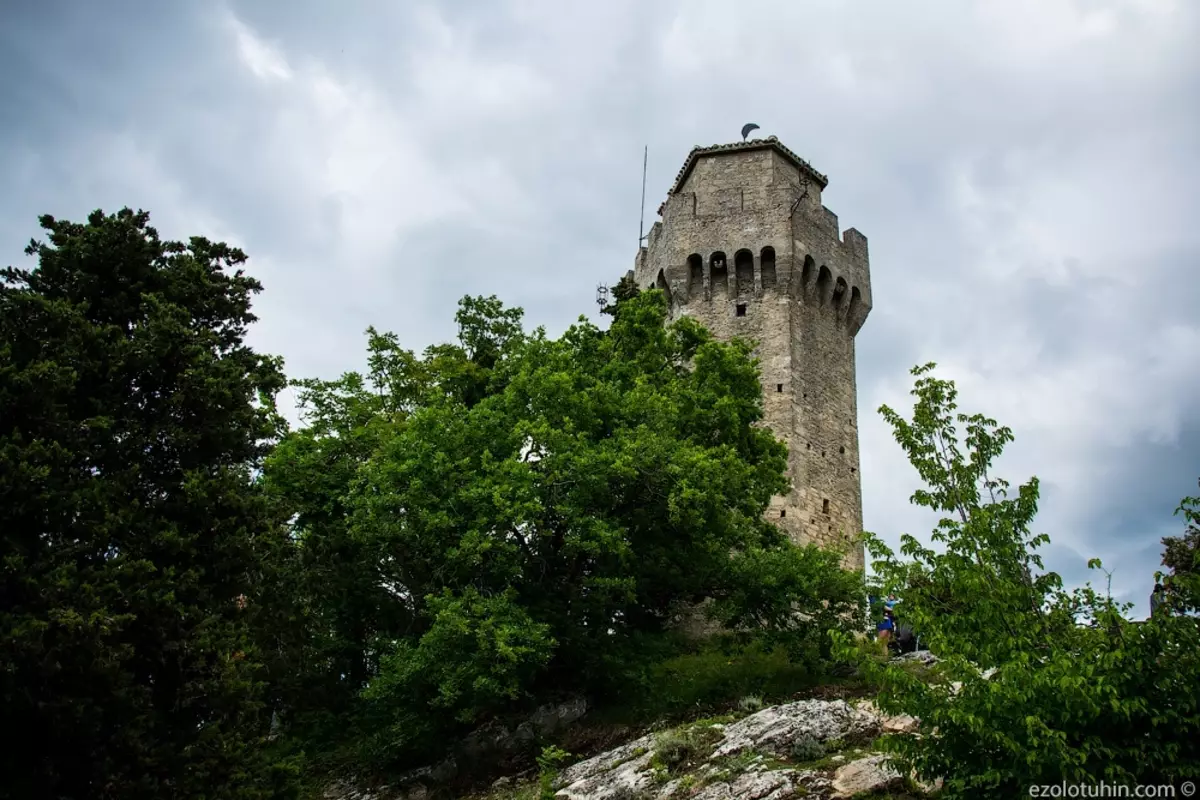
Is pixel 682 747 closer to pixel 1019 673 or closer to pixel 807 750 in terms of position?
pixel 807 750

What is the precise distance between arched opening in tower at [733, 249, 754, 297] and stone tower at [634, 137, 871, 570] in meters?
0.03

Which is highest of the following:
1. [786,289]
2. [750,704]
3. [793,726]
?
[786,289]

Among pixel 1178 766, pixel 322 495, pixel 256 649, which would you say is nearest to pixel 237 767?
pixel 256 649

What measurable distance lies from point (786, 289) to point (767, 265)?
1039 millimetres

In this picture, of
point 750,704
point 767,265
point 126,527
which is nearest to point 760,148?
point 767,265

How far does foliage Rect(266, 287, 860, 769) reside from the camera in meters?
17.1

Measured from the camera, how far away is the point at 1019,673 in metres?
9.18

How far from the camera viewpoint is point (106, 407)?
13805mm

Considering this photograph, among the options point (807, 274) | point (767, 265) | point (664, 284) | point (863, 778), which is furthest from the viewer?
point (664, 284)

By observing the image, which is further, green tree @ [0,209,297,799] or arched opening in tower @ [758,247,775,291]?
arched opening in tower @ [758,247,775,291]

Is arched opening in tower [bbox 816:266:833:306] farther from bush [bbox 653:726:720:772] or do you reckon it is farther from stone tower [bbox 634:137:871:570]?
bush [bbox 653:726:720:772]

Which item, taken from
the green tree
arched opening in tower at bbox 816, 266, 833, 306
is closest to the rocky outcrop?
the green tree

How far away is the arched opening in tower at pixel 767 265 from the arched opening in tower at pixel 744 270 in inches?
11.4

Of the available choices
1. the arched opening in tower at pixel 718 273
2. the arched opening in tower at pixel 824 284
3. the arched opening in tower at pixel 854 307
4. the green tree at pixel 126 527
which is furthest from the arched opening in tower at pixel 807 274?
the green tree at pixel 126 527
